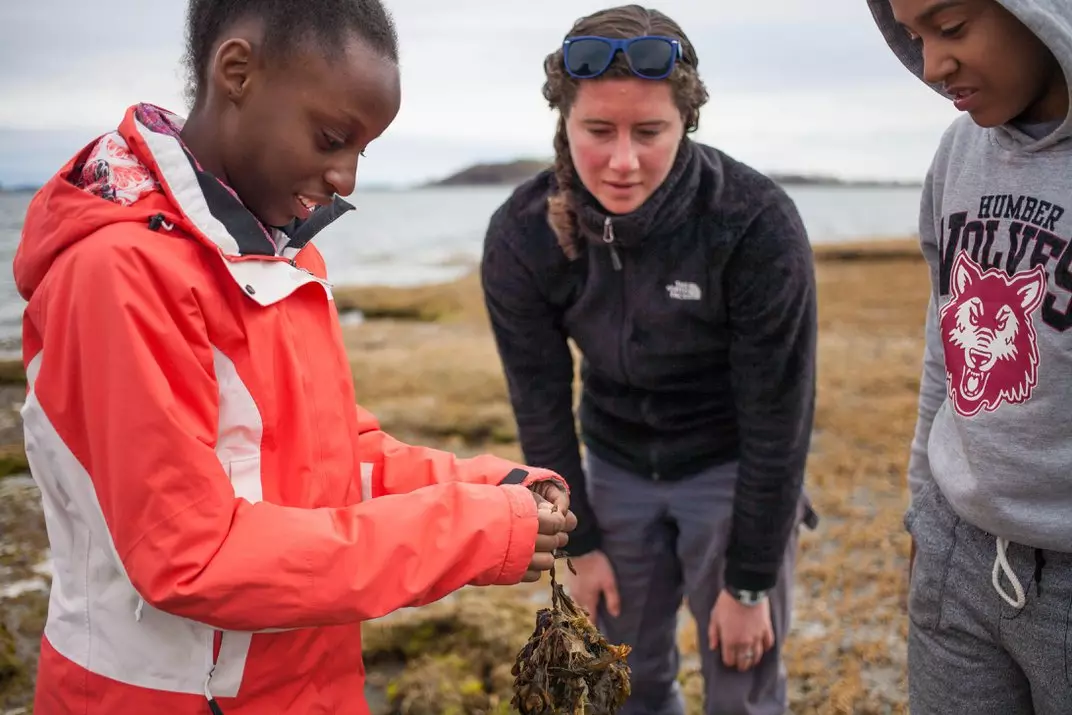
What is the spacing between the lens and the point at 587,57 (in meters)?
2.80

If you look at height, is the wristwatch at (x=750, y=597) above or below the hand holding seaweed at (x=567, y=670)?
below

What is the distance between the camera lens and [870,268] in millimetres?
21922

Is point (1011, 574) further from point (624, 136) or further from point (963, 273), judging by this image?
point (624, 136)

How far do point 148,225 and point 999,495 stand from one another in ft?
6.64

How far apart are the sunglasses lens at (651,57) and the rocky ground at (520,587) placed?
2.65m

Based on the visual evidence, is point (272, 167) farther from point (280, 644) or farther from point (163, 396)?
point (280, 644)

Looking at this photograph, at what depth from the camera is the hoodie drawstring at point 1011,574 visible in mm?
2168

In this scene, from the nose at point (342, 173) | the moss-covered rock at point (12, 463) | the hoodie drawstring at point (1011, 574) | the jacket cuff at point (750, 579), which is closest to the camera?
the nose at point (342, 173)

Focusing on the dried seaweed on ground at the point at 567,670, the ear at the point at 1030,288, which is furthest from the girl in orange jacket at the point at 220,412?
the ear at the point at 1030,288

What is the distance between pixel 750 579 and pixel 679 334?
0.91 metres

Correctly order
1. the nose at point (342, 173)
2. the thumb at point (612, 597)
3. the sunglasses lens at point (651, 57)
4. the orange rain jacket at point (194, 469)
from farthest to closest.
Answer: the thumb at point (612, 597)
the sunglasses lens at point (651, 57)
the nose at point (342, 173)
the orange rain jacket at point (194, 469)

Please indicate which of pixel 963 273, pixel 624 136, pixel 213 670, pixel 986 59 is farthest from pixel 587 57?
pixel 213 670

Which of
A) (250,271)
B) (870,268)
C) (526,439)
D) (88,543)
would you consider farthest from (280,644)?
(870,268)

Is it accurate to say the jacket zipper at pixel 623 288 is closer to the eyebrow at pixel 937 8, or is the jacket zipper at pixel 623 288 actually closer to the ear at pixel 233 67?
the eyebrow at pixel 937 8
